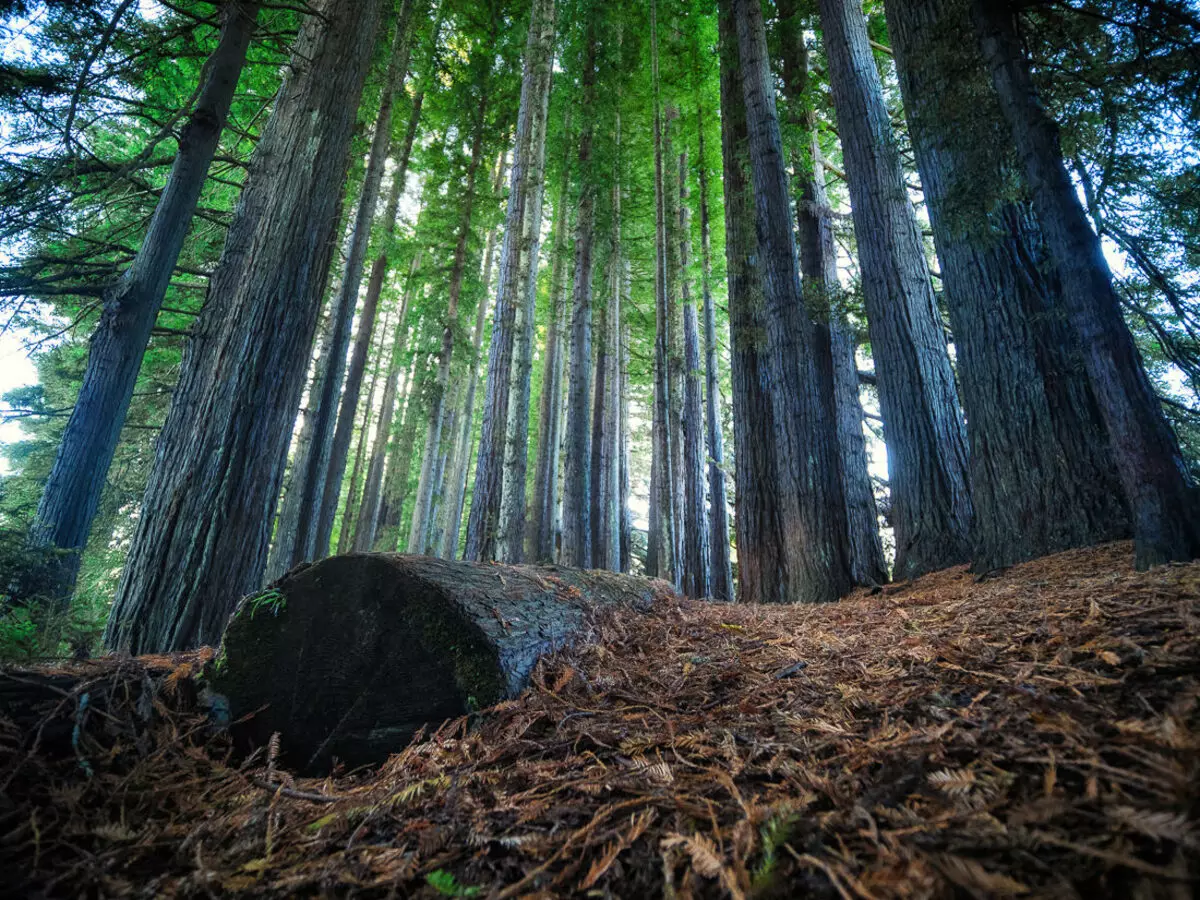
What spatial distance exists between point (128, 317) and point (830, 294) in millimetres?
7075

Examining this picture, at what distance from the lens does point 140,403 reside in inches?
402

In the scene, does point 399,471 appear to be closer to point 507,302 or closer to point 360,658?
point 507,302

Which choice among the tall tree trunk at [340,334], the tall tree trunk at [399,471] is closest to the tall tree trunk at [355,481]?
the tall tree trunk at [399,471]

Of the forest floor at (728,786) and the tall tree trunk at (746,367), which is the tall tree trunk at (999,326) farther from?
the tall tree trunk at (746,367)

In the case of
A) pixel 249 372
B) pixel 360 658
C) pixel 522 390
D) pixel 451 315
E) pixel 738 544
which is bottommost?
pixel 360 658

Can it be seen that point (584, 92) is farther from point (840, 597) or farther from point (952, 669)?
point (952, 669)

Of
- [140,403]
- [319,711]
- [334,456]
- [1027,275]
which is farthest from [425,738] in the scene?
[140,403]

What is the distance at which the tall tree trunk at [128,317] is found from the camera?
413 centimetres

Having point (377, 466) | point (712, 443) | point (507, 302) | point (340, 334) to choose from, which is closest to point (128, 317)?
point (340, 334)

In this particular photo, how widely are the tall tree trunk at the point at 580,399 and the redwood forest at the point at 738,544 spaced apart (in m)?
1.88

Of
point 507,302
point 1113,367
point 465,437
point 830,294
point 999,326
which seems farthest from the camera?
point 465,437

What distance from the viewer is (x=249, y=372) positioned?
3648 millimetres

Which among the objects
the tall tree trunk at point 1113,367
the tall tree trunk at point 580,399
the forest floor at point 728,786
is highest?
the tall tree trunk at point 580,399

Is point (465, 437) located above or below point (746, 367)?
above
